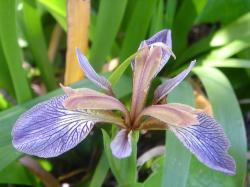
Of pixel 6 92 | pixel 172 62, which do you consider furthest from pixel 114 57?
pixel 6 92

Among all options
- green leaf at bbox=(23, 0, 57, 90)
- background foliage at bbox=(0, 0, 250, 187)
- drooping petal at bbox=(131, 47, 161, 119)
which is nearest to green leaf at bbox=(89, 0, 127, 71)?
background foliage at bbox=(0, 0, 250, 187)

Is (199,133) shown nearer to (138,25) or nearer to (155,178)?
(155,178)

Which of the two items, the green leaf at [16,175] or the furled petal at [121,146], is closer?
the furled petal at [121,146]

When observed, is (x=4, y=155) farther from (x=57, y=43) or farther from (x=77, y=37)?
(x=57, y=43)

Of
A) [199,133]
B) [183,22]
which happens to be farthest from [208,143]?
[183,22]

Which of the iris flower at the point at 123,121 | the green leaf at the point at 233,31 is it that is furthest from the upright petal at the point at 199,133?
the green leaf at the point at 233,31

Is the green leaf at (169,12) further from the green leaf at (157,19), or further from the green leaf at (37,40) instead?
the green leaf at (37,40)
